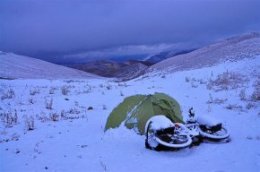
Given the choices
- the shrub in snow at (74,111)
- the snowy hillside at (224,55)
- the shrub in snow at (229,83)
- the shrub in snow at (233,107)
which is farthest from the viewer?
the snowy hillside at (224,55)

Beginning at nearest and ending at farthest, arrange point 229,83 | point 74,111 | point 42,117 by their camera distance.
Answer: point 42,117 → point 74,111 → point 229,83

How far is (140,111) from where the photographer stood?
789 centimetres

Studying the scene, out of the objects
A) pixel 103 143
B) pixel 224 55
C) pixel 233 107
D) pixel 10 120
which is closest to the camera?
pixel 103 143

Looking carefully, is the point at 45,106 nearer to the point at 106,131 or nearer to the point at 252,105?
the point at 106,131

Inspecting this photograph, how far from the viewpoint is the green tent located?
7.79 meters

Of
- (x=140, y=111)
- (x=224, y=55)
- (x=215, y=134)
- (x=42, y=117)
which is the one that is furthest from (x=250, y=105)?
(x=224, y=55)

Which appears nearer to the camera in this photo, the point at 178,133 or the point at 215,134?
the point at 178,133

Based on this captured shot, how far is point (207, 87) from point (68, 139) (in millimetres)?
8312

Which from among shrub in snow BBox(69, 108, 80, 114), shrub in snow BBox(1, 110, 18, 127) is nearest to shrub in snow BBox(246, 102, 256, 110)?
shrub in snow BBox(69, 108, 80, 114)

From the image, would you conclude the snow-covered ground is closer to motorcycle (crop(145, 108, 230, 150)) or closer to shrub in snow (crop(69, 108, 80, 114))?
shrub in snow (crop(69, 108, 80, 114))

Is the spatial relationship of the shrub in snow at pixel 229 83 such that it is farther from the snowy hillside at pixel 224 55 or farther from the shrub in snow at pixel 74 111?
the snowy hillside at pixel 224 55

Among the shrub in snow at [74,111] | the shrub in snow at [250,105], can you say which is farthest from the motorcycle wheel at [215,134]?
the shrub in snow at [74,111]

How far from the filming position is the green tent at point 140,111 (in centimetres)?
779

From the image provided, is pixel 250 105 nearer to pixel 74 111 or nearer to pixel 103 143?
pixel 103 143
